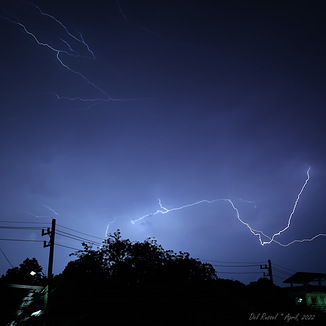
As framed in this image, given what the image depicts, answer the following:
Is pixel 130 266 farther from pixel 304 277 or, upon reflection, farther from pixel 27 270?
pixel 27 270

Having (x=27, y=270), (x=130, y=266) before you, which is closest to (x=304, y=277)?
(x=130, y=266)

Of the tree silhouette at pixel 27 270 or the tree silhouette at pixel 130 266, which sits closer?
the tree silhouette at pixel 130 266

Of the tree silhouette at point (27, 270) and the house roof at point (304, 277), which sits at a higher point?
the tree silhouette at point (27, 270)

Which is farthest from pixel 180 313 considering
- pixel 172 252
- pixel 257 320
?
pixel 172 252

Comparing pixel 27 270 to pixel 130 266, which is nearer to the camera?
pixel 130 266

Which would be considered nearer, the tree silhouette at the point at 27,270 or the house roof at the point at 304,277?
the house roof at the point at 304,277

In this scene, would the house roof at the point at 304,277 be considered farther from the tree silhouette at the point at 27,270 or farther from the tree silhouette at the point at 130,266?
the tree silhouette at the point at 27,270

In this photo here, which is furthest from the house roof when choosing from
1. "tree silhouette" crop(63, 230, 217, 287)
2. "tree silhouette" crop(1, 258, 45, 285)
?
"tree silhouette" crop(1, 258, 45, 285)

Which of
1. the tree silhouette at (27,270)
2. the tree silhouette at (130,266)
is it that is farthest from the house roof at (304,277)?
the tree silhouette at (27,270)

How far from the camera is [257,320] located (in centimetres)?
793

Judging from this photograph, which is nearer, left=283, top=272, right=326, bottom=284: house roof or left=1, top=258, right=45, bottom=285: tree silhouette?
left=283, top=272, right=326, bottom=284: house roof

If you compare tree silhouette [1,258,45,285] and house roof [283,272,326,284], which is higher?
tree silhouette [1,258,45,285]

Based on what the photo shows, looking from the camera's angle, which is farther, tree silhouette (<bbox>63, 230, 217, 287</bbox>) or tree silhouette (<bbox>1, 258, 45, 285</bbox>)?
tree silhouette (<bbox>1, 258, 45, 285</bbox>)

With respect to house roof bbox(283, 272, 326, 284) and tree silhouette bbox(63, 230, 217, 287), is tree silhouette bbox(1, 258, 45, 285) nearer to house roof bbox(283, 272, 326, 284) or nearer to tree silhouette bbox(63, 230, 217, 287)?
tree silhouette bbox(63, 230, 217, 287)
